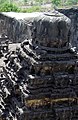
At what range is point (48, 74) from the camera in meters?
21.8

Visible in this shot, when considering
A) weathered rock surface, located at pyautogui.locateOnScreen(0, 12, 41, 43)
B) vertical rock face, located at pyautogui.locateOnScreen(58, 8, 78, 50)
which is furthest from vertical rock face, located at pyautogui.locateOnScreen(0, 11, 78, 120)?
vertical rock face, located at pyautogui.locateOnScreen(58, 8, 78, 50)

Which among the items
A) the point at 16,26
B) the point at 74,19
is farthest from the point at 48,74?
the point at 74,19

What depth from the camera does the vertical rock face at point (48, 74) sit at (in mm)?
21266

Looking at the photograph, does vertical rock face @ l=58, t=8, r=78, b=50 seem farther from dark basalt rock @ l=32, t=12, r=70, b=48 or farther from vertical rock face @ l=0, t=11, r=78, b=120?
dark basalt rock @ l=32, t=12, r=70, b=48

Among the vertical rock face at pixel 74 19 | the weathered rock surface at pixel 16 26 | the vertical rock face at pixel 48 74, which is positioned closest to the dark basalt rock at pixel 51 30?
the vertical rock face at pixel 48 74

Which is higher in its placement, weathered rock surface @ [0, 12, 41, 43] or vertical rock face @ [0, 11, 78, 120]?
vertical rock face @ [0, 11, 78, 120]

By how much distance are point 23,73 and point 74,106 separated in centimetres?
392

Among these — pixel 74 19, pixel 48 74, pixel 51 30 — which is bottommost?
pixel 74 19

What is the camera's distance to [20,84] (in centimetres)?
2236

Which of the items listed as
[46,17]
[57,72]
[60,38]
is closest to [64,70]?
[57,72]

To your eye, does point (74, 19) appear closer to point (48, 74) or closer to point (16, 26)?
point (16, 26)

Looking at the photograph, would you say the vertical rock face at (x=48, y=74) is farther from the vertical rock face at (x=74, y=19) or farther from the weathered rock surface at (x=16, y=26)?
the vertical rock face at (x=74, y=19)

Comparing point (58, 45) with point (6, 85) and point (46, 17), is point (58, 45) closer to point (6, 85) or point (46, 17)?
point (46, 17)

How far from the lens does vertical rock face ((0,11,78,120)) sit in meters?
21.3
